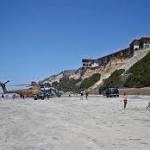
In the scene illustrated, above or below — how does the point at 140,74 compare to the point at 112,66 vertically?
below

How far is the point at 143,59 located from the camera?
12181 cm

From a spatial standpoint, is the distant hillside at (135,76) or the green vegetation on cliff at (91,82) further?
the green vegetation on cliff at (91,82)

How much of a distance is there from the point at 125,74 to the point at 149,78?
19999mm

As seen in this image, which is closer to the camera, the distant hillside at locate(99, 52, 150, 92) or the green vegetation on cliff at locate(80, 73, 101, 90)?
the distant hillside at locate(99, 52, 150, 92)

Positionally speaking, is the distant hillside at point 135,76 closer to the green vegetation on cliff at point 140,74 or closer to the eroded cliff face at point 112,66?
the green vegetation on cliff at point 140,74

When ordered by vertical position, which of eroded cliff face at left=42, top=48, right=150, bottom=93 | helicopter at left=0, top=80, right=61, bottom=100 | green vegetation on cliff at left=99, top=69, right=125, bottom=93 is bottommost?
helicopter at left=0, top=80, right=61, bottom=100

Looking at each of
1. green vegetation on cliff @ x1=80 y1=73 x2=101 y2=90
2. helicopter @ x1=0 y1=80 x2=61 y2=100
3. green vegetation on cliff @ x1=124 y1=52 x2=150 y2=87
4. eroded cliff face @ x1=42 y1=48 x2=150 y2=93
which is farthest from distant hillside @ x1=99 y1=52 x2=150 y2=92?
helicopter @ x1=0 y1=80 x2=61 y2=100

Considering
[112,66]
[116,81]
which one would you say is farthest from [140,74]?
[112,66]

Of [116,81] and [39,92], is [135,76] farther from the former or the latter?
[39,92]

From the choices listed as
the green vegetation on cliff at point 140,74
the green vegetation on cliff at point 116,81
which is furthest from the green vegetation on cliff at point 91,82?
the green vegetation on cliff at point 140,74

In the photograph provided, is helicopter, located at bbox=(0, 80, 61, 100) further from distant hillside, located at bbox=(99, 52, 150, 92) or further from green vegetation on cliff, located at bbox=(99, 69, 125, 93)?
green vegetation on cliff, located at bbox=(99, 69, 125, 93)

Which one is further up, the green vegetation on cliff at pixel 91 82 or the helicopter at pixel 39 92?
the green vegetation on cliff at pixel 91 82

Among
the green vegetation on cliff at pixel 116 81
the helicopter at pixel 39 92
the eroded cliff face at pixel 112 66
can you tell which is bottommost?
the helicopter at pixel 39 92

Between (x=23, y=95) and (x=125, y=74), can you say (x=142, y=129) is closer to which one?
(x=23, y=95)
